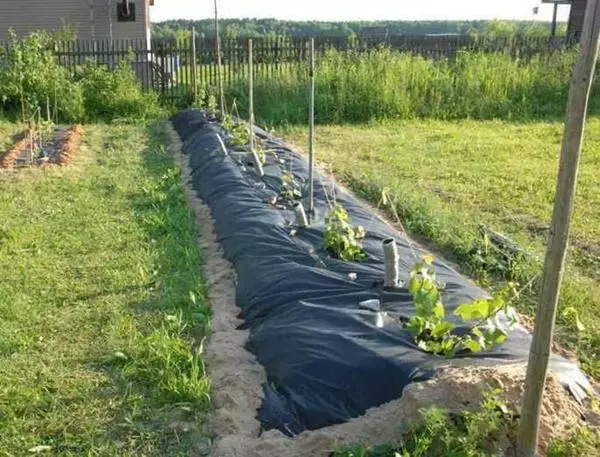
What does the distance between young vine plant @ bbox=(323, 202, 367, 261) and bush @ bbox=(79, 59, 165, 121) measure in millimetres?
9532

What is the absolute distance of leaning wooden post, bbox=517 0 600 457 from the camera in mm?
1999

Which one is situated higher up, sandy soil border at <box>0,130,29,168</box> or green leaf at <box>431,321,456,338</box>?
green leaf at <box>431,321,456,338</box>

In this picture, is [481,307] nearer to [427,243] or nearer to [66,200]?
[427,243]

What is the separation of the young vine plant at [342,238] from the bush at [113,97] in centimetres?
953

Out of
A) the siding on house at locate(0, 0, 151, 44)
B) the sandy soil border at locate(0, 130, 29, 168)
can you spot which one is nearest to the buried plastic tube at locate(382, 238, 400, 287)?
the sandy soil border at locate(0, 130, 29, 168)

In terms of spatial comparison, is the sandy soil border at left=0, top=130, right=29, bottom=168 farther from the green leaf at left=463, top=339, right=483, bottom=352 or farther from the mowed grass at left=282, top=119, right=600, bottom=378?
the green leaf at left=463, top=339, right=483, bottom=352

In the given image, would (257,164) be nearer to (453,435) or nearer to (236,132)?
(236,132)

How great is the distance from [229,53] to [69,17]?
330 inches

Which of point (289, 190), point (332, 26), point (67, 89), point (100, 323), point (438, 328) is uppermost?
point (332, 26)

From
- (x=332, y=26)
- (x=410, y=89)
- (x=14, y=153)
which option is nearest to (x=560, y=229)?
(x=14, y=153)

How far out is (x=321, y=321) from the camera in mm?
3459

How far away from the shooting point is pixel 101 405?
324 centimetres

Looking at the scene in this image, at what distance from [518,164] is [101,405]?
23.8ft

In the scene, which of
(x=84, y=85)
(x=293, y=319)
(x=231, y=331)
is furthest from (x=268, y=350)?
(x=84, y=85)
